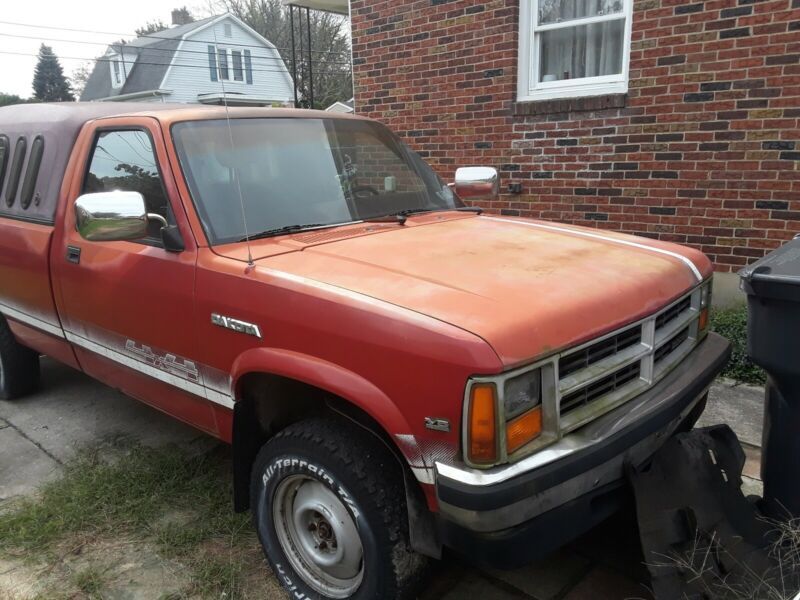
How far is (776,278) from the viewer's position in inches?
87.3

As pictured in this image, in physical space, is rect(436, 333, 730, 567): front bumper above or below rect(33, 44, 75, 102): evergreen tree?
below

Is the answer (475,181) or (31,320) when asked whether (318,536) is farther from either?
(31,320)

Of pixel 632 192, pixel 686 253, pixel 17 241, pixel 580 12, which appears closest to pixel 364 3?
pixel 580 12

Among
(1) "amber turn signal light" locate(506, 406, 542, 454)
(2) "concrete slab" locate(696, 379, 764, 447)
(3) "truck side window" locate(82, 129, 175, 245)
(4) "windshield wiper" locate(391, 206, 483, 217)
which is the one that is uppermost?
(3) "truck side window" locate(82, 129, 175, 245)

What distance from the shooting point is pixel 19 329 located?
13.6 feet

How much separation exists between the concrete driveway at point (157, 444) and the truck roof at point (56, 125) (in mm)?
1387

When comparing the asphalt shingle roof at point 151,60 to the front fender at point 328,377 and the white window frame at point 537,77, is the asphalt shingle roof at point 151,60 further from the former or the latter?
the front fender at point 328,377

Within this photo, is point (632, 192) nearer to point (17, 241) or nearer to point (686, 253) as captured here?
point (686, 253)

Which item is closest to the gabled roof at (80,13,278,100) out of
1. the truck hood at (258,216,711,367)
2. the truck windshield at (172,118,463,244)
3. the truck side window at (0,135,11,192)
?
the truck side window at (0,135,11,192)

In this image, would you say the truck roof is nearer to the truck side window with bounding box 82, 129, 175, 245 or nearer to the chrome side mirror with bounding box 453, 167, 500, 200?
the truck side window with bounding box 82, 129, 175, 245

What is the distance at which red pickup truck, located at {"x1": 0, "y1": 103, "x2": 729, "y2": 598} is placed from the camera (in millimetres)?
1934

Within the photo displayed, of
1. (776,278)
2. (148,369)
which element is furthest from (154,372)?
(776,278)

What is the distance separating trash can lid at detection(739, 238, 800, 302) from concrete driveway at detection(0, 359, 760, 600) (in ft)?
4.02

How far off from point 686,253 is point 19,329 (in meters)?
4.00
